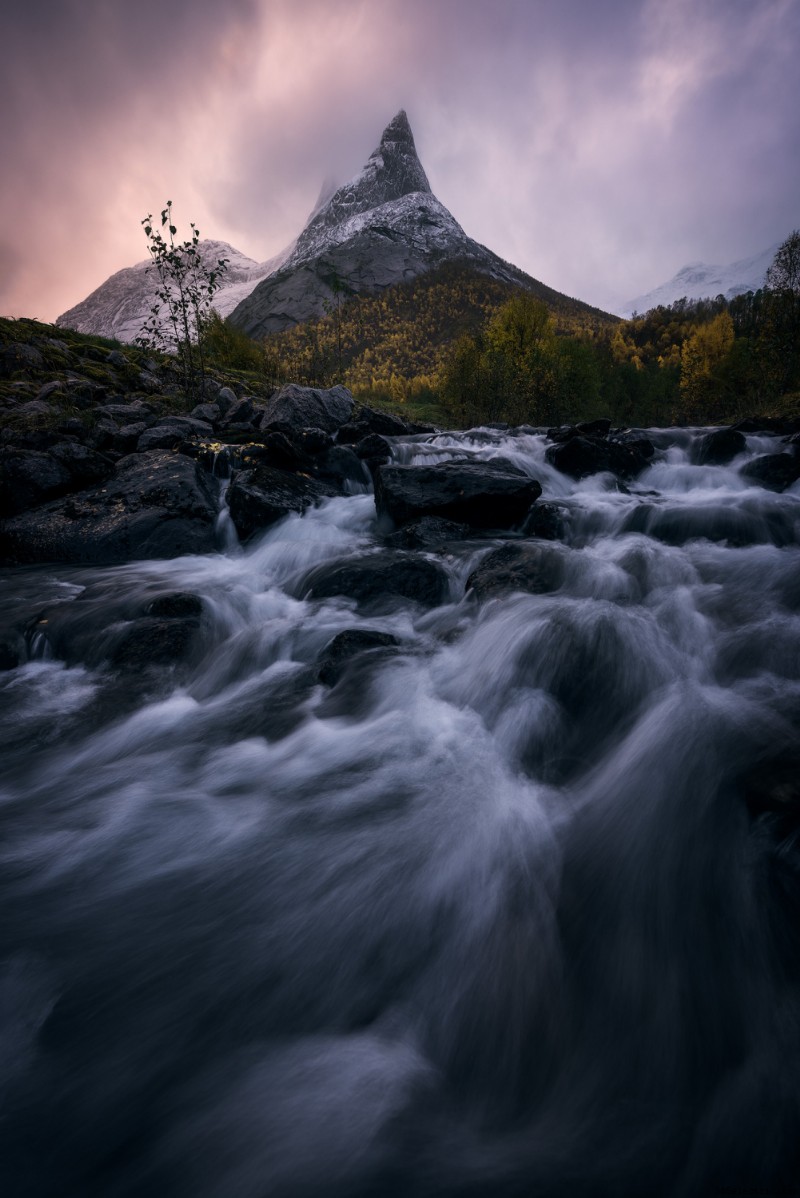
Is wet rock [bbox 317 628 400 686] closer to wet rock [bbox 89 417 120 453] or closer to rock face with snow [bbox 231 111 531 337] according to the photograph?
wet rock [bbox 89 417 120 453]

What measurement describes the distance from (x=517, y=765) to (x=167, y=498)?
7.32m

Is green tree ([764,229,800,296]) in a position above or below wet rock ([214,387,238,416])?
above

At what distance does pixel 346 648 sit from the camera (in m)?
4.70

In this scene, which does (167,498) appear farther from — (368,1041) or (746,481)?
(746,481)

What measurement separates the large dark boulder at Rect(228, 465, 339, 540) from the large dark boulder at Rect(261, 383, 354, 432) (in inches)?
99.2

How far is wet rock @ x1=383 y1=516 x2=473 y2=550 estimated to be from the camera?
24.8ft

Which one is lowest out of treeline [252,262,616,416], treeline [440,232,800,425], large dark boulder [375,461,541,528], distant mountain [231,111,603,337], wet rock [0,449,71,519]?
large dark boulder [375,461,541,528]

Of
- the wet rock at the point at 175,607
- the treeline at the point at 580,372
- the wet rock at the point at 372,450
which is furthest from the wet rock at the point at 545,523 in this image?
the treeline at the point at 580,372

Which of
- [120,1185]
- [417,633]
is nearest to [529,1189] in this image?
[120,1185]

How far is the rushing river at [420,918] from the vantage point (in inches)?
55.9

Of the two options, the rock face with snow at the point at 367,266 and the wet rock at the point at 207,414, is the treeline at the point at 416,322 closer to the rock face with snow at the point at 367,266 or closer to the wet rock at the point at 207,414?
the rock face with snow at the point at 367,266

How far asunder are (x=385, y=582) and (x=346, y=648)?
1.57m

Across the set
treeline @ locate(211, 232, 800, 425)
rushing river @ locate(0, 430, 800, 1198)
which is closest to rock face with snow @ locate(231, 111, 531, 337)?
treeline @ locate(211, 232, 800, 425)

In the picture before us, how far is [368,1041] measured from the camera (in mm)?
1765
